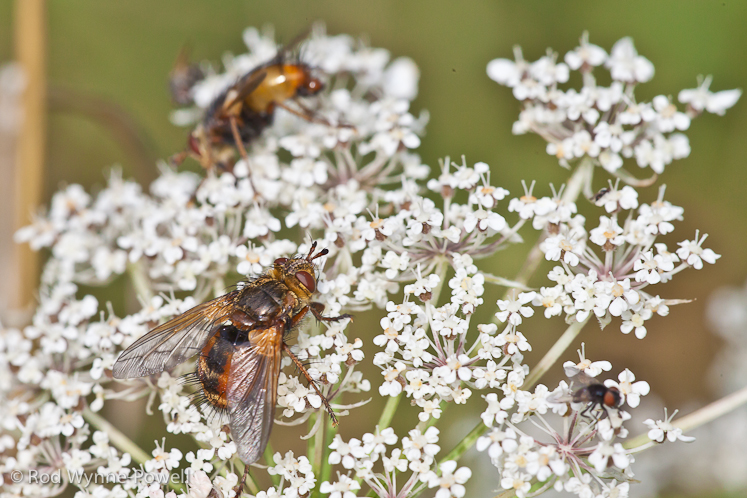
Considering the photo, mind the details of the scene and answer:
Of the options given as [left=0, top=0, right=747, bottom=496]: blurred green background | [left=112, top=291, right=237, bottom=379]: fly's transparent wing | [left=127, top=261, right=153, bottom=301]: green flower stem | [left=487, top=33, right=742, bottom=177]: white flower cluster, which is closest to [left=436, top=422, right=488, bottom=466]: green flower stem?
[left=0, top=0, right=747, bottom=496]: blurred green background

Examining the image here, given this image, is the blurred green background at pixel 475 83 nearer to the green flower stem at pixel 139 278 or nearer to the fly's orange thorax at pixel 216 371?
the green flower stem at pixel 139 278

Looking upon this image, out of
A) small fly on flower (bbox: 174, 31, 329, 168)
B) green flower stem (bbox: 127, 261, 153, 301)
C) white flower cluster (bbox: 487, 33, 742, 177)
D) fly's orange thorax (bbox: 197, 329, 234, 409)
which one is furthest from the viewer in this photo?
small fly on flower (bbox: 174, 31, 329, 168)

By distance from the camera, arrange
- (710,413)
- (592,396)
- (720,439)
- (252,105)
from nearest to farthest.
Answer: (592,396), (710,413), (252,105), (720,439)

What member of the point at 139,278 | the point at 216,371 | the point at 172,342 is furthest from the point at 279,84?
the point at 216,371

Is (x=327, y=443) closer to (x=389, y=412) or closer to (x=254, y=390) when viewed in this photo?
(x=389, y=412)

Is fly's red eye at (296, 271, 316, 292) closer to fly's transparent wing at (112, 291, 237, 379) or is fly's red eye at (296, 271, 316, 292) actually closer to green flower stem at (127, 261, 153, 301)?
fly's transparent wing at (112, 291, 237, 379)

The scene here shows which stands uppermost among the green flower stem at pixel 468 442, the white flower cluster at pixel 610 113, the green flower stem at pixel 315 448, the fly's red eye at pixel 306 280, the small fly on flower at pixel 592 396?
the white flower cluster at pixel 610 113

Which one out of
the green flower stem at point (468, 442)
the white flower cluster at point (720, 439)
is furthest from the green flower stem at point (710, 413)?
the white flower cluster at point (720, 439)

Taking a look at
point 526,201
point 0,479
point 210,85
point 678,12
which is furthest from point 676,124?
point 0,479
